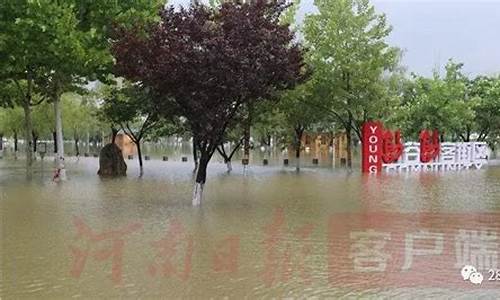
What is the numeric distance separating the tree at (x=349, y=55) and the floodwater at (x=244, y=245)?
39.6 feet

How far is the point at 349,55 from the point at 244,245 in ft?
65.0

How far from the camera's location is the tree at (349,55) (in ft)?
89.4

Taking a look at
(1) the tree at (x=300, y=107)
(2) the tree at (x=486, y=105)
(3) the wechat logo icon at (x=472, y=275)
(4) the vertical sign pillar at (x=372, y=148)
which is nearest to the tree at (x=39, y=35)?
(1) the tree at (x=300, y=107)

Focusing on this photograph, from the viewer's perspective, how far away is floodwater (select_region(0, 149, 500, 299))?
6.37 meters

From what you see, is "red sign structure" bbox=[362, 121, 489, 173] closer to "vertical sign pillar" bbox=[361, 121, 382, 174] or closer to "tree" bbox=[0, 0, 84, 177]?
"vertical sign pillar" bbox=[361, 121, 382, 174]

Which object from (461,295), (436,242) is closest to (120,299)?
(461,295)

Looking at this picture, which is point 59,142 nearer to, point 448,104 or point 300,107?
point 300,107

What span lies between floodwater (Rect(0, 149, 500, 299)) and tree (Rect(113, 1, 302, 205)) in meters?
2.18

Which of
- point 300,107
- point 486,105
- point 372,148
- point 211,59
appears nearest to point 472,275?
point 211,59

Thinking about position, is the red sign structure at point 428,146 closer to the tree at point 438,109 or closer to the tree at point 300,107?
the tree at point 438,109

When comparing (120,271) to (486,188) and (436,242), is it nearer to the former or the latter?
(436,242)

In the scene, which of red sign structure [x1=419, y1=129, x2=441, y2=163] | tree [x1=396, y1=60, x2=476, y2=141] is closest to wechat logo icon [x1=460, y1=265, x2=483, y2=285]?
red sign structure [x1=419, y1=129, x2=441, y2=163]

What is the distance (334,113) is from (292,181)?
8489mm

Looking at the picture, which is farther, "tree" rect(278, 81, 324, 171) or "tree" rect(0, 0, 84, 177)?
"tree" rect(278, 81, 324, 171)
